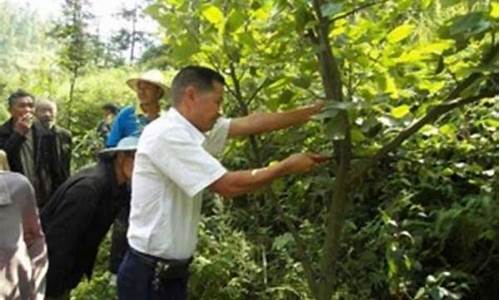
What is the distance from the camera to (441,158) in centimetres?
307

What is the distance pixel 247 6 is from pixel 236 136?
2.50 feet

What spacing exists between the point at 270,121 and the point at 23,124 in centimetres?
324

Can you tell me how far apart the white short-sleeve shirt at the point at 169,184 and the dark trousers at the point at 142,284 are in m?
0.06

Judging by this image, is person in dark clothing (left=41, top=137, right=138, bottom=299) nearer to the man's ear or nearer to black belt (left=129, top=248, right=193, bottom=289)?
black belt (left=129, top=248, right=193, bottom=289)

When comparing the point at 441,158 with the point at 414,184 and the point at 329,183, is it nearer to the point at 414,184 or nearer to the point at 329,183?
the point at 329,183

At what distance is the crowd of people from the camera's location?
2719 millimetres

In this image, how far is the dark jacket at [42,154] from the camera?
5.70 metres

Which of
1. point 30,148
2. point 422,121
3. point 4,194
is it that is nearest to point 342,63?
point 422,121

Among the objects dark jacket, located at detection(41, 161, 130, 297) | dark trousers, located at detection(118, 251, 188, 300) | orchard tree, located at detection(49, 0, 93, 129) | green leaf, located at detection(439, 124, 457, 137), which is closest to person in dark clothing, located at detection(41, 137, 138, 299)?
dark jacket, located at detection(41, 161, 130, 297)

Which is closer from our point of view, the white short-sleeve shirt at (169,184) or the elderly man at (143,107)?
the white short-sleeve shirt at (169,184)

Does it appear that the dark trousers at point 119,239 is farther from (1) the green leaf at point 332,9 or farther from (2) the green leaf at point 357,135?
(1) the green leaf at point 332,9

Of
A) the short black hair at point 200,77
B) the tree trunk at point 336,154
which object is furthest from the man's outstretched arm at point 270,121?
the short black hair at point 200,77

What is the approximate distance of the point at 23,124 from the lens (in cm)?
570

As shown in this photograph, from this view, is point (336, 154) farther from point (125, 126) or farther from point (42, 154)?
point (42, 154)
